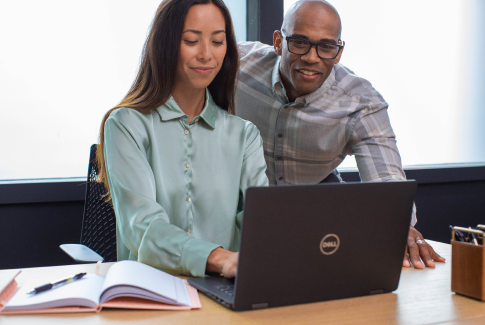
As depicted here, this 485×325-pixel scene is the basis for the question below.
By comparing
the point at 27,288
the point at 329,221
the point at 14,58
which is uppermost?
Result: the point at 14,58

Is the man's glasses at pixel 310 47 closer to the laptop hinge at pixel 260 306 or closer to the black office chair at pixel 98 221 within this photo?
the black office chair at pixel 98 221

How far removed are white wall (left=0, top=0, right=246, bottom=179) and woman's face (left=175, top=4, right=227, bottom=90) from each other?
0.98 m

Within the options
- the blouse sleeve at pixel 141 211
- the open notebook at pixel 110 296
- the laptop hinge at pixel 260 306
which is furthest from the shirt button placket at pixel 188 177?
the laptop hinge at pixel 260 306

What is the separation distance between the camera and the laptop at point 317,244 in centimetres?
87

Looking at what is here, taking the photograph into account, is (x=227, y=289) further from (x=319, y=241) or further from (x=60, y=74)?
(x=60, y=74)

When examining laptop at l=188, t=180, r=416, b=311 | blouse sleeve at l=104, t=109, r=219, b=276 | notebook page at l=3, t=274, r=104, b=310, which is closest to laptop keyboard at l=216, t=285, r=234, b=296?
laptop at l=188, t=180, r=416, b=311

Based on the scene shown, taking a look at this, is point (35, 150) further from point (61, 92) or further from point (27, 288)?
point (27, 288)

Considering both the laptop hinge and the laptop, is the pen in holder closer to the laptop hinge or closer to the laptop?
the laptop

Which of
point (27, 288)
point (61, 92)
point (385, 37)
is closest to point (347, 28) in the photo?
point (385, 37)

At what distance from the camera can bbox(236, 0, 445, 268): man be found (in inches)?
76.2

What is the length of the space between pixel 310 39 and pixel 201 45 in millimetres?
621

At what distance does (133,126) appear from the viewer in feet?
4.77

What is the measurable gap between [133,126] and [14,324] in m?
0.73

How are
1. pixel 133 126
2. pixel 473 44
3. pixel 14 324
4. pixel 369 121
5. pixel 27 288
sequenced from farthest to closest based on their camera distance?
pixel 473 44
pixel 369 121
pixel 133 126
pixel 27 288
pixel 14 324
